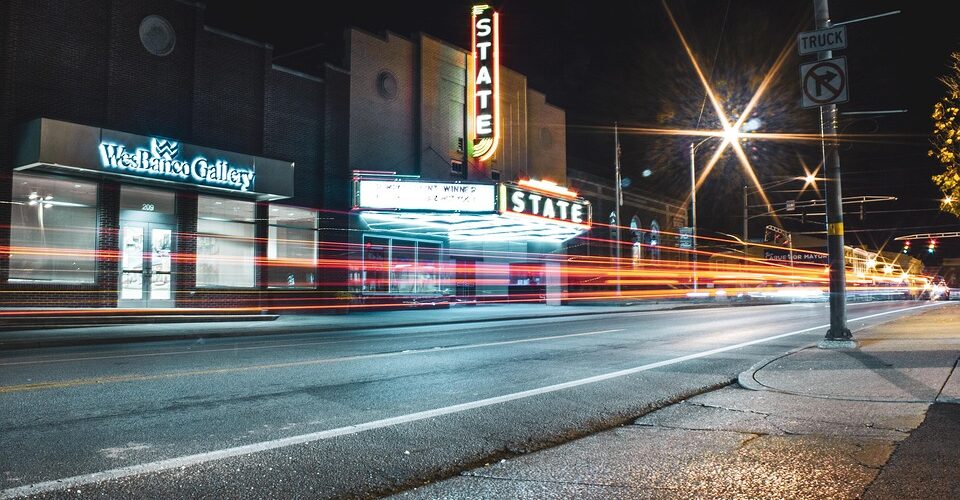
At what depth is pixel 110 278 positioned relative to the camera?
1972 centimetres

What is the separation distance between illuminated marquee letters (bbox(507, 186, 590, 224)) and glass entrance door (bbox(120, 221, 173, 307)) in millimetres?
12286

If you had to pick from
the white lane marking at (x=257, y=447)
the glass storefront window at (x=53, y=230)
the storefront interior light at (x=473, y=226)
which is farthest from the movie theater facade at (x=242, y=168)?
the white lane marking at (x=257, y=447)

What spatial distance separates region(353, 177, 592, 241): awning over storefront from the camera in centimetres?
2484

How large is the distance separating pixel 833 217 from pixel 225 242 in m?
18.5

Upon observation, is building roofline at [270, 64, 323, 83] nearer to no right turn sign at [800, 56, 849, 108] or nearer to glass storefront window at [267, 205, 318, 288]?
glass storefront window at [267, 205, 318, 288]

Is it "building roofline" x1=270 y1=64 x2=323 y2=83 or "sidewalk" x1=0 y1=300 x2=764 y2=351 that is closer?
"sidewalk" x1=0 y1=300 x2=764 y2=351

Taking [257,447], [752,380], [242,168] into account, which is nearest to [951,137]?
[752,380]

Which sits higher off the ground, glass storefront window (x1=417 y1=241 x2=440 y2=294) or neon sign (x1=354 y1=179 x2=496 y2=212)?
neon sign (x1=354 y1=179 x2=496 y2=212)

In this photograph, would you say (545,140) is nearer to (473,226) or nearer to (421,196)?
(473,226)

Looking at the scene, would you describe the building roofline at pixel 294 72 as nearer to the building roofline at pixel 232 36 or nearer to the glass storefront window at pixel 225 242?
the building roofline at pixel 232 36

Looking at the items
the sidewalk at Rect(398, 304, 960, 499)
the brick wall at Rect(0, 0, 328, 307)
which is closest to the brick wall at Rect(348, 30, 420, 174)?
the brick wall at Rect(0, 0, 328, 307)

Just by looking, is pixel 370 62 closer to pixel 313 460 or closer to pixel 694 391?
pixel 694 391

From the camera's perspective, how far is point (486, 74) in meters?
29.1

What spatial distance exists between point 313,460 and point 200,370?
213 inches
